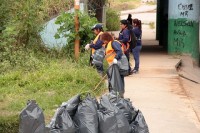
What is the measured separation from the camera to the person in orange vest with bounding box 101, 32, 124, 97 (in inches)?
359

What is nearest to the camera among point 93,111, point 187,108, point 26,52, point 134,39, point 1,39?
point 93,111

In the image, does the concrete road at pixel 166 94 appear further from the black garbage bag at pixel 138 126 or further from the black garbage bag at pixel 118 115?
the black garbage bag at pixel 118 115

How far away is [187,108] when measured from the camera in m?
9.67

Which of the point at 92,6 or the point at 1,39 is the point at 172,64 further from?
the point at 1,39

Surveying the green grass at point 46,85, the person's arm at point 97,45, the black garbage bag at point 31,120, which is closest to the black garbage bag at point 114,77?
the green grass at point 46,85

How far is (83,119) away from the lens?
502 centimetres

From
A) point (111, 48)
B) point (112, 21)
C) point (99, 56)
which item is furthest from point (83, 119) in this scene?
point (112, 21)

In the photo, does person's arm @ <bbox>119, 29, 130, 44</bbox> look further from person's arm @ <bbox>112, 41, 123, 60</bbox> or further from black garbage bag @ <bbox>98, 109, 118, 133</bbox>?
black garbage bag @ <bbox>98, 109, 118, 133</bbox>

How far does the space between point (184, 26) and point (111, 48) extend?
9.81 meters

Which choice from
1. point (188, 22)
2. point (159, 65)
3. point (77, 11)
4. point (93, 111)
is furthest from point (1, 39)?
point (188, 22)

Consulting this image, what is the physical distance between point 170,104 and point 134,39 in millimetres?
2748

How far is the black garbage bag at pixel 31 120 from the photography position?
478 centimetres

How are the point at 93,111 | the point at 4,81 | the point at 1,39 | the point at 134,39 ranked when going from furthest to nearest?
the point at 134,39
the point at 4,81
the point at 1,39
the point at 93,111

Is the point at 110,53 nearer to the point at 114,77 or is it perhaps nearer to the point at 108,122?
the point at 114,77
